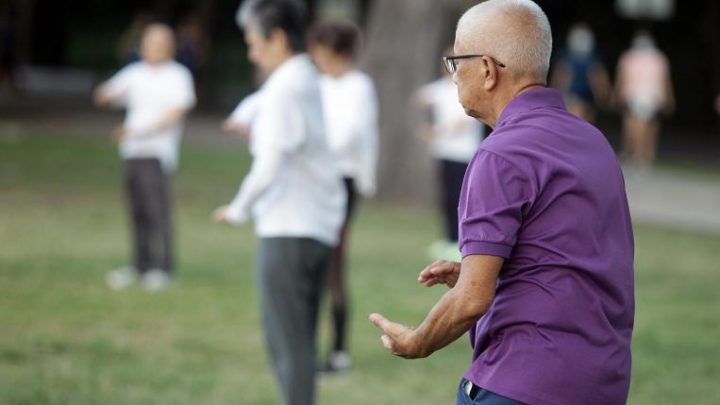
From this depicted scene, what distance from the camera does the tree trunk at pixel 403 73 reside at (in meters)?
18.7

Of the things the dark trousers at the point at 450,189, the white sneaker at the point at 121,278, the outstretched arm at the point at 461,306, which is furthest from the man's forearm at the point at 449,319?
the white sneaker at the point at 121,278

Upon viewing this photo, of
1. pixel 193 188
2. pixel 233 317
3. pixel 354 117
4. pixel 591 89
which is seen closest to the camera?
pixel 354 117

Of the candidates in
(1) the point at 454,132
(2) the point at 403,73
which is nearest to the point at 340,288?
(1) the point at 454,132

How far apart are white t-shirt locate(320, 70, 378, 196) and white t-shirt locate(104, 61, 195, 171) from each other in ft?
8.60

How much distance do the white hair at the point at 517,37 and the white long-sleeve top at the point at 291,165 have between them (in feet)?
7.99

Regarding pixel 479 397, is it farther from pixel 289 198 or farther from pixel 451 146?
pixel 451 146

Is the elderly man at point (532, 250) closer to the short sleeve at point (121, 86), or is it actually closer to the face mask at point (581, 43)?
the short sleeve at point (121, 86)

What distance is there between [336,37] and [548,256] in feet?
16.8

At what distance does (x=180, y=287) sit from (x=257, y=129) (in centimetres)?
514

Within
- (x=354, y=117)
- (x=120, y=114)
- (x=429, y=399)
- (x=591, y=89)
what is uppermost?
(x=354, y=117)

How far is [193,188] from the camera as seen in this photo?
1886cm

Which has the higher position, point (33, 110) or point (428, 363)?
point (428, 363)

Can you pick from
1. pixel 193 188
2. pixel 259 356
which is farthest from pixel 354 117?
pixel 193 188

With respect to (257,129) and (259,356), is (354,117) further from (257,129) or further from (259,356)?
(257,129)
